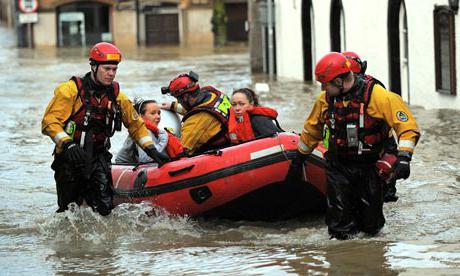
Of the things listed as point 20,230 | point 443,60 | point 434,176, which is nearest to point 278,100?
point 443,60

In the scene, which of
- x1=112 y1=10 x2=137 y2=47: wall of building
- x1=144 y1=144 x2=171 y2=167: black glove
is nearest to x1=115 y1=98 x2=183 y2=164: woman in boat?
x1=144 y1=144 x2=171 y2=167: black glove

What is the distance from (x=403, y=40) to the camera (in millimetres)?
18766

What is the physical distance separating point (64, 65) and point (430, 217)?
28.9 meters

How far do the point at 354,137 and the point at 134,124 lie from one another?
7.19ft

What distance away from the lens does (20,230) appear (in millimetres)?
10094

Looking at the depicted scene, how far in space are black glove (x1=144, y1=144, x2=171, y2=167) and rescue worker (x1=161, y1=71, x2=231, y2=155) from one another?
26cm

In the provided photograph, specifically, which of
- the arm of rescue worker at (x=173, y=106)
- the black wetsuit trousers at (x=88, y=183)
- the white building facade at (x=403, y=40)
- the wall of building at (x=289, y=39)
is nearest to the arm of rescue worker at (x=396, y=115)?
the black wetsuit trousers at (x=88, y=183)

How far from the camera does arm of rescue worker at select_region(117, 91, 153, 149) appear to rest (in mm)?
9289

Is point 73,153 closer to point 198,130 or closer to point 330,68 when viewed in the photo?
point 198,130

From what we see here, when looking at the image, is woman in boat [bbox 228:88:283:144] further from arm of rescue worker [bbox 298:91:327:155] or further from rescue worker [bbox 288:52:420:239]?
rescue worker [bbox 288:52:420:239]

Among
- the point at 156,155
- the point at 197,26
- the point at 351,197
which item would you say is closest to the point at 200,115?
the point at 156,155

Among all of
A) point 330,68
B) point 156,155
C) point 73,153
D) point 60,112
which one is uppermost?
point 330,68

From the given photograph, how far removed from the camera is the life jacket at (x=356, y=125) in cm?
800

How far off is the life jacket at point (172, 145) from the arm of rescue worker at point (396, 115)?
242 centimetres
